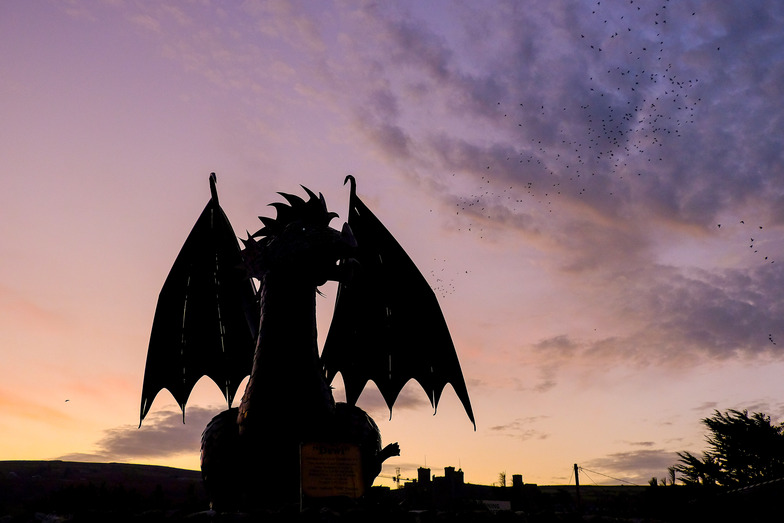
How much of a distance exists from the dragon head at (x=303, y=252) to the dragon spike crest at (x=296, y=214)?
0.11 ft

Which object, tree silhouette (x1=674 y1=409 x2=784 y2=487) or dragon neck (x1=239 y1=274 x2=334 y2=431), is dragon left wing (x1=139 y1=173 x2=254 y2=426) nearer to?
dragon neck (x1=239 y1=274 x2=334 y2=431)

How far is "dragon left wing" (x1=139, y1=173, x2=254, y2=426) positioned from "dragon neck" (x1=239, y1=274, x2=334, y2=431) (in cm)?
222

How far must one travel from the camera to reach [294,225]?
8.34 metres

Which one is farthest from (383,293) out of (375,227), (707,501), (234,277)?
(707,501)

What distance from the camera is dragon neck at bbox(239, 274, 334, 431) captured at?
7.47 m

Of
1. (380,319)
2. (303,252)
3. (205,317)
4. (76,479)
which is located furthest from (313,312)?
(76,479)

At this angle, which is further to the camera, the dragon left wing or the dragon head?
the dragon left wing

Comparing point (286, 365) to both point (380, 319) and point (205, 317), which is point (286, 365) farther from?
point (205, 317)

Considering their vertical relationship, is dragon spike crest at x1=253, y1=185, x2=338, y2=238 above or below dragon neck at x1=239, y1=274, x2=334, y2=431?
above

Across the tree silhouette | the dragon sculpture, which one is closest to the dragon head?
the dragon sculpture

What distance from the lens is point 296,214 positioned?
8.81 m

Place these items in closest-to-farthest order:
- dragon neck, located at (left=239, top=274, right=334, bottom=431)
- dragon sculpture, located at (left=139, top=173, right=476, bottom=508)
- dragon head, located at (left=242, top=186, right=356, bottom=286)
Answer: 1. dragon neck, located at (left=239, top=274, right=334, bottom=431)
2. dragon head, located at (left=242, top=186, right=356, bottom=286)
3. dragon sculpture, located at (left=139, top=173, right=476, bottom=508)

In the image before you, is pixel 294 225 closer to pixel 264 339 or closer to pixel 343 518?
Answer: pixel 264 339

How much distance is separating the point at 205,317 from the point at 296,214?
2.70 meters
